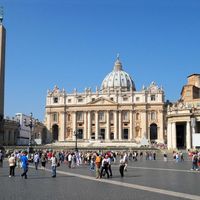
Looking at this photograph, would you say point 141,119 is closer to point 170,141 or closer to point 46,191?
point 170,141

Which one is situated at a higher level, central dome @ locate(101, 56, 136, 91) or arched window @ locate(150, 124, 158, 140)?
central dome @ locate(101, 56, 136, 91)

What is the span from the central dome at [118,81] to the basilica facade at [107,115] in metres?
20.0

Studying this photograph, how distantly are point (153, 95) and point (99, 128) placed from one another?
14.1 metres

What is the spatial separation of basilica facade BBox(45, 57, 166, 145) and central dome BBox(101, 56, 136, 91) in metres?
20.0

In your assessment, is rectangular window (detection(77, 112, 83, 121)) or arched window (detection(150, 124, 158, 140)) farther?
rectangular window (detection(77, 112, 83, 121))

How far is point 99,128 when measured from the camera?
8850 cm

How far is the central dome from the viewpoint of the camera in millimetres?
109800

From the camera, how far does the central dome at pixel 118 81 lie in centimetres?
10980

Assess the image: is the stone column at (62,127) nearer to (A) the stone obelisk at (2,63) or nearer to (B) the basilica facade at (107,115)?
(B) the basilica facade at (107,115)

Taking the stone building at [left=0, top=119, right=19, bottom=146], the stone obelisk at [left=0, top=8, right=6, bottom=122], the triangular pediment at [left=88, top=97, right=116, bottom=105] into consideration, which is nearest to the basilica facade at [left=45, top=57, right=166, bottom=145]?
the triangular pediment at [left=88, top=97, right=116, bottom=105]

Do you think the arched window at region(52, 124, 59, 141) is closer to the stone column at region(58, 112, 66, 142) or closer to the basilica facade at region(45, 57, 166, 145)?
the basilica facade at region(45, 57, 166, 145)

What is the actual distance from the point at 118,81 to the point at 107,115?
25036mm

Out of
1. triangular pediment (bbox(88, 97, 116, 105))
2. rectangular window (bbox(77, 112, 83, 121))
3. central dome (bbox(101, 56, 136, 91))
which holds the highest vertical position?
central dome (bbox(101, 56, 136, 91))

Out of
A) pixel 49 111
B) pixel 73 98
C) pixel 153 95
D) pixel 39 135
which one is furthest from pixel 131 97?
pixel 39 135
